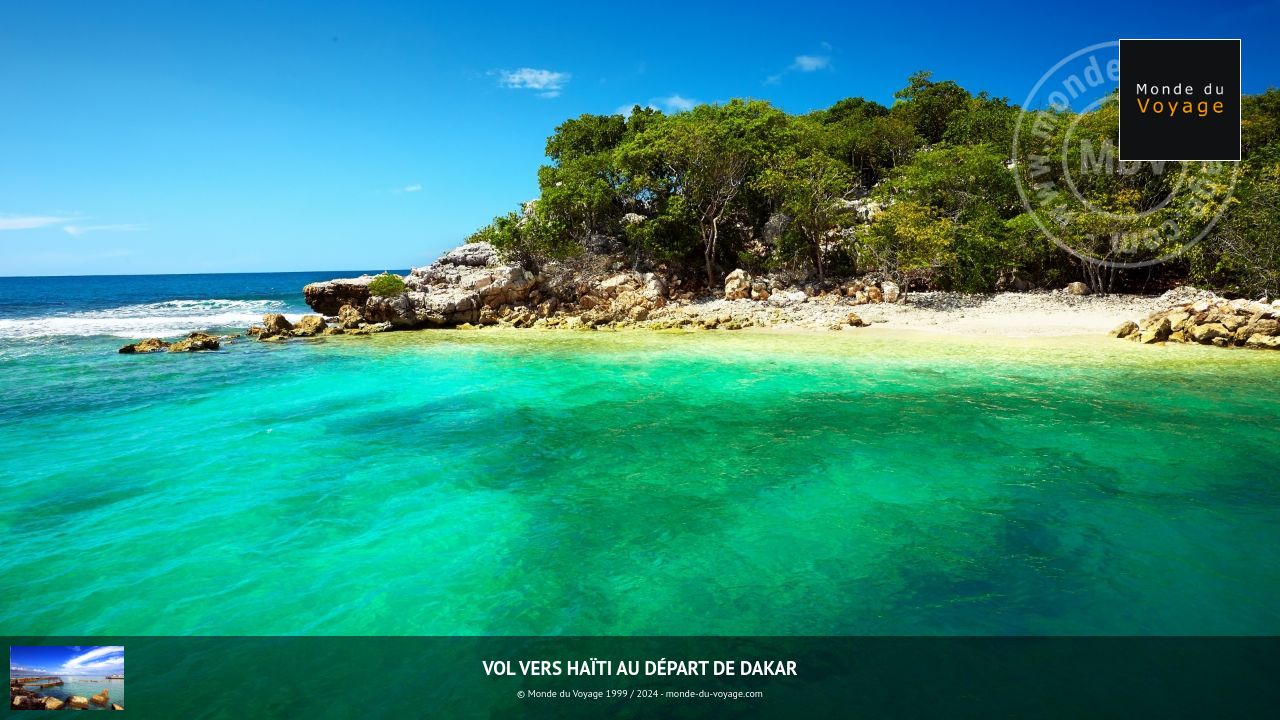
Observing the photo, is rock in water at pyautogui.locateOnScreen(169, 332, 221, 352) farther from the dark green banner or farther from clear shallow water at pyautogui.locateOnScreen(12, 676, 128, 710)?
clear shallow water at pyautogui.locateOnScreen(12, 676, 128, 710)

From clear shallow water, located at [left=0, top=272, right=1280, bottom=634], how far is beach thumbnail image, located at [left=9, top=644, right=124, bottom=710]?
78cm

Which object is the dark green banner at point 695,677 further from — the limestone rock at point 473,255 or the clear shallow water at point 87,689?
the limestone rock at point 473,255

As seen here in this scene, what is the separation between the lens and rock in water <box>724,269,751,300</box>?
1426 inches

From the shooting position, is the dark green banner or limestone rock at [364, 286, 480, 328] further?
limestone rock at [364, 286, 480, 328]

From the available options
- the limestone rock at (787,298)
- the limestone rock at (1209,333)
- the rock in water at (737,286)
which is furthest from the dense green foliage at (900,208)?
the limestone rock at (1209,333)

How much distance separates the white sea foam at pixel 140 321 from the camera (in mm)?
34719

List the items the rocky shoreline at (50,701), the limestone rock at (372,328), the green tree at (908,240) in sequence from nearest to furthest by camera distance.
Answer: the rocky shoreline at (50,701)
the green tree at (908,240)
the limestone rock at (372,328)

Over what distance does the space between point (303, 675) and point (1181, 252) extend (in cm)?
3634

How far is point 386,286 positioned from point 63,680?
3113 centimetres

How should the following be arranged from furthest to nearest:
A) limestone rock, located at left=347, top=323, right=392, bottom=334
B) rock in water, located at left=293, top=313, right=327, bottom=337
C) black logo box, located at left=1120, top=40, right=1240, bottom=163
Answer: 1. limestone rock, located at left=347, top=323, right=392, bottom=334
2. rock in water, located at left=293, top=313, right=327, bottom=337
3. black logo box, located at left=1120, top=40, right=1240, bottom=163

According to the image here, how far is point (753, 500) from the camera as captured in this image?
909cm

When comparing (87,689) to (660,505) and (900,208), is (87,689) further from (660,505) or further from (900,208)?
(900,208)

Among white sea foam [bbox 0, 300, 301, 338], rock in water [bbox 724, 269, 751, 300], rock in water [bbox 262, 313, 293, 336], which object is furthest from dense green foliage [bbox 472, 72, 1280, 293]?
white sea foam [bbox 0, 300, 301, 338]

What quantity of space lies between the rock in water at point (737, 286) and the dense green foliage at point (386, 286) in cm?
1958
